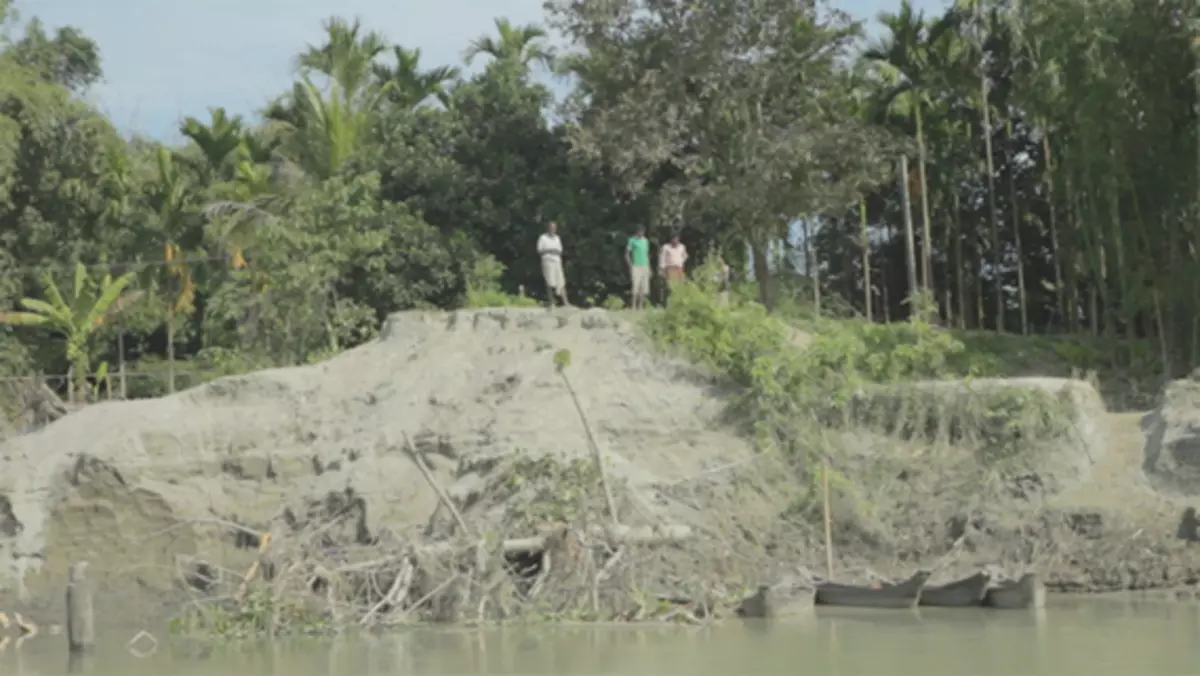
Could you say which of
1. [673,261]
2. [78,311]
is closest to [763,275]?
[673,261]

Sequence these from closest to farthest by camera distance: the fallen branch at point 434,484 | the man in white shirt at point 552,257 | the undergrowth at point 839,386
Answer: the fallen branch at point 434,484 → the undergrowth at point 839,386 → the man in white shirt at point 552,257

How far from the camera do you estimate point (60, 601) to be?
698 inches

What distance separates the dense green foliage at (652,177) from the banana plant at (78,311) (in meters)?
0.48

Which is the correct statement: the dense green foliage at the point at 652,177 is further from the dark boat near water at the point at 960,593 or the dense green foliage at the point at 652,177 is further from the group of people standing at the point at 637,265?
the dark boat near water at the point at 960,593

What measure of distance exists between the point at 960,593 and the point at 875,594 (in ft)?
2.68

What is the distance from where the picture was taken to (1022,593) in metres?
14.7

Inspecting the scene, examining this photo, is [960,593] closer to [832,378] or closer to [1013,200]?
[832,378]

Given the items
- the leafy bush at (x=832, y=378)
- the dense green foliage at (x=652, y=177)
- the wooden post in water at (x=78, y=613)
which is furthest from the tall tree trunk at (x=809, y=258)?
the wooden post in water at (x=78, y=613)

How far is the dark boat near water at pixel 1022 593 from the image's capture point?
48.1 feet

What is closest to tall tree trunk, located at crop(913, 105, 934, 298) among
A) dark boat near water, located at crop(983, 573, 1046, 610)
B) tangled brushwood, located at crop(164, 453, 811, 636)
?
dark boat near water, located at crop(983, 573, 1046, 610)

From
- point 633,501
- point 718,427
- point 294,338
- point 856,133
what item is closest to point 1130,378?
point 856,133

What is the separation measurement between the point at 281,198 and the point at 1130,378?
44.5 feet

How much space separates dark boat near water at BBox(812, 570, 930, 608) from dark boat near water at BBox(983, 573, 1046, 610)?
734 mm

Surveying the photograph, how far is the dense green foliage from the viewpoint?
73.8ft
